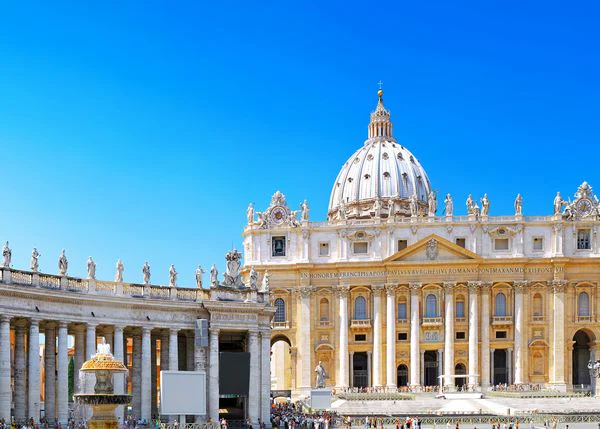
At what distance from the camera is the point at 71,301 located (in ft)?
208

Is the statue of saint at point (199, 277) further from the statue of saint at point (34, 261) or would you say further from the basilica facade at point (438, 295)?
the basilica facade at point (438, 295)

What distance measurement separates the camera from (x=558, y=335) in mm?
130875

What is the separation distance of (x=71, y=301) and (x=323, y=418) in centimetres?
2752

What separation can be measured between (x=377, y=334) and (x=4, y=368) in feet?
260

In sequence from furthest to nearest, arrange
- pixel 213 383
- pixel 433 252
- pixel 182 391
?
pixel 433 252
pixel 213 383
pixel 182 391

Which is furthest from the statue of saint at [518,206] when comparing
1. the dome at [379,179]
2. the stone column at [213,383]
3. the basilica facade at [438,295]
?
the stone column at [213,383]

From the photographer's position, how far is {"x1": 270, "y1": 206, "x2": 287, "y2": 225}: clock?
138m

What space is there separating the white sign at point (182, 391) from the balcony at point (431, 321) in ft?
254

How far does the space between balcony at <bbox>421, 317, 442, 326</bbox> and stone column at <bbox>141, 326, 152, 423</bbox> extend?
69.7 metres

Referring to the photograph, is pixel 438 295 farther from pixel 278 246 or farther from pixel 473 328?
pixel 278 246

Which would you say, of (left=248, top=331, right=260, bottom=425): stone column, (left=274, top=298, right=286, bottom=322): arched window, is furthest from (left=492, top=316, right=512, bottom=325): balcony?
(left=248, top=331, right=260, bottom=425): stone column

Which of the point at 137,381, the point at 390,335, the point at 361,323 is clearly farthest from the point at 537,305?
the point at 137,381

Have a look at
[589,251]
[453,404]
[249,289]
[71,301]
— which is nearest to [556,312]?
[589,251]

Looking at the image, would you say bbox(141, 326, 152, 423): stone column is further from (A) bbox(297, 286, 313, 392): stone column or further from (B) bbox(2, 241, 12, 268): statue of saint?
(A) bbox(297, 286, 313, 392): stone column
